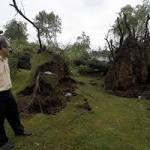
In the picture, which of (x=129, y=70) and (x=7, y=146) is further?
(x=129, y=70)

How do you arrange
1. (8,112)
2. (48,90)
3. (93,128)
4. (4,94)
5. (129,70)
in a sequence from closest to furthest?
(4,94) < (8,112) < (93,128) < (48,90) < (129,70)

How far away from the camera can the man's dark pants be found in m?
6.10

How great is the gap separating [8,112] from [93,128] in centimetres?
198

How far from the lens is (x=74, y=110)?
8.34m

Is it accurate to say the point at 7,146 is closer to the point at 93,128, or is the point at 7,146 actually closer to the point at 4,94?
the point at 4,94

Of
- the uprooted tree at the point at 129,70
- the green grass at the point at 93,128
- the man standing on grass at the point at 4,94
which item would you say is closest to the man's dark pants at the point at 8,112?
the man standing on grass at the point at 4,94

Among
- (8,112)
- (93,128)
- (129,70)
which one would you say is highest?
(129,70)

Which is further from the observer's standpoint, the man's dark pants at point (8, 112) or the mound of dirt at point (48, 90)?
the mound of dirt at point (48, 90)

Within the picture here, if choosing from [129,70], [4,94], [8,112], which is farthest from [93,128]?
[129,70]

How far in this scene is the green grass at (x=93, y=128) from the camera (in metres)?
6.38

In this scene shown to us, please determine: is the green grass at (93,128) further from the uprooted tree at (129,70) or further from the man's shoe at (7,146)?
the uprooted tree at (129,70)

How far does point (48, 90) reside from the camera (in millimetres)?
9102

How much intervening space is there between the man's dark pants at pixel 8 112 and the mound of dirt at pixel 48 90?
163 cm

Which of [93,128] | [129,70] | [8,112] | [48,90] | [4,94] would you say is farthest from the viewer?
[129,70]
